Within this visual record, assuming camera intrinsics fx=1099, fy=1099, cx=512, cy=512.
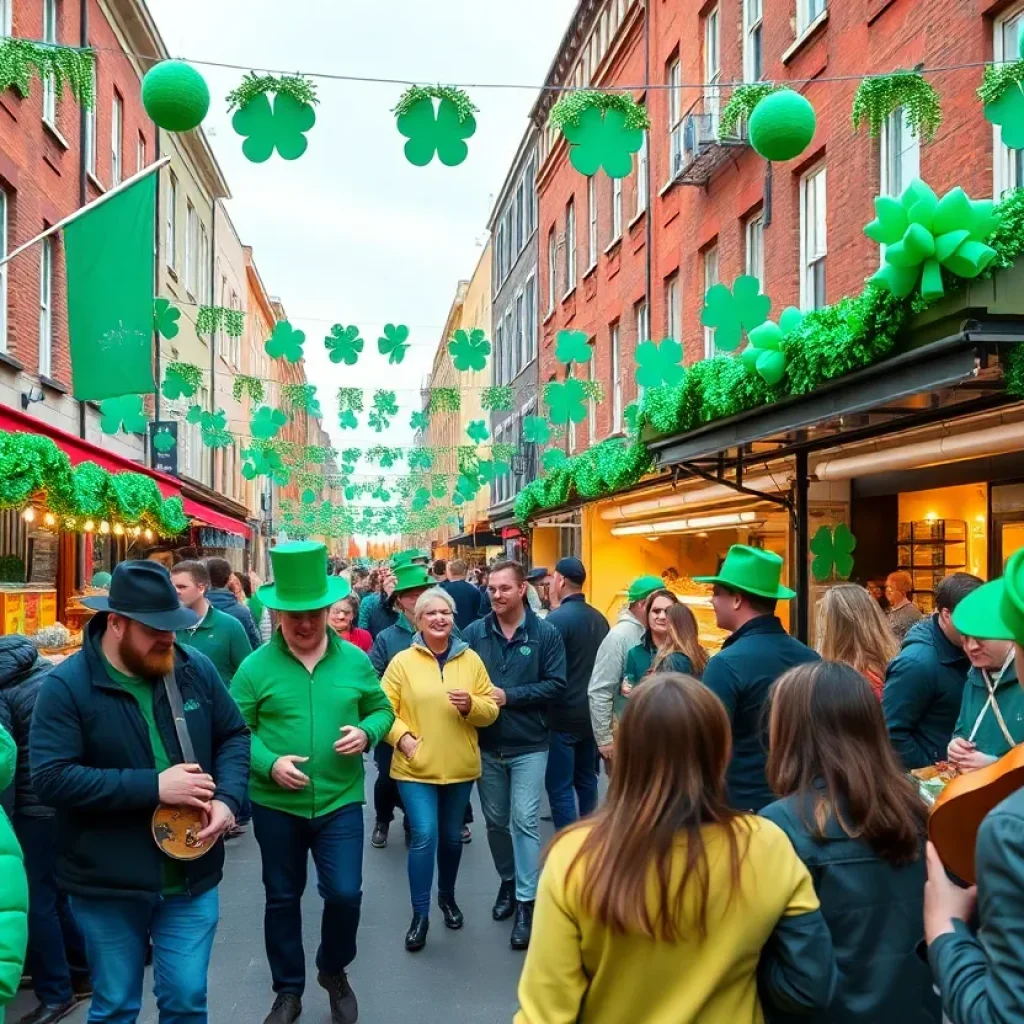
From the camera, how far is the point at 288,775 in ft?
15.3

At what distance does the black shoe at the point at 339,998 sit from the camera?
4.91 m

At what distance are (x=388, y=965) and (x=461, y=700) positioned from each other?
1383mm

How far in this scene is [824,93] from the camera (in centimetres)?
1240

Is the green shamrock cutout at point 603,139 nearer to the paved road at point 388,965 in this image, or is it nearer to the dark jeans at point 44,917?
the paved road at point 388,965

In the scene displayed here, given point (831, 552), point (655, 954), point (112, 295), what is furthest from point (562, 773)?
point (112, 295)

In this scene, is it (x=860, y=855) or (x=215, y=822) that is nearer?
(x=860, y=855)

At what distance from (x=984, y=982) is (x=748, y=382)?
21.0 feet

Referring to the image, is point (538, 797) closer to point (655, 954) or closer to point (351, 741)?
point (351, 741)

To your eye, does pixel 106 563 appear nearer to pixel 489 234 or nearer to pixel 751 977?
pixel 751 977

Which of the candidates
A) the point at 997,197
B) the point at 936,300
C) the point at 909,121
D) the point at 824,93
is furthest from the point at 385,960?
the point at 824,93

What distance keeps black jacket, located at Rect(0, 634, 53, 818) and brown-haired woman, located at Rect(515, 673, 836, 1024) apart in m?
3.00

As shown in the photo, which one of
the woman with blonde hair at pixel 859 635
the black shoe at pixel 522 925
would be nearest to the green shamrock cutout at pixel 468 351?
the black shoe at pixel 522 925

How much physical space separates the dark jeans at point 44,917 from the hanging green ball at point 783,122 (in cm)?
531

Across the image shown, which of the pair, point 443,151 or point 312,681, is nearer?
point 312,681
